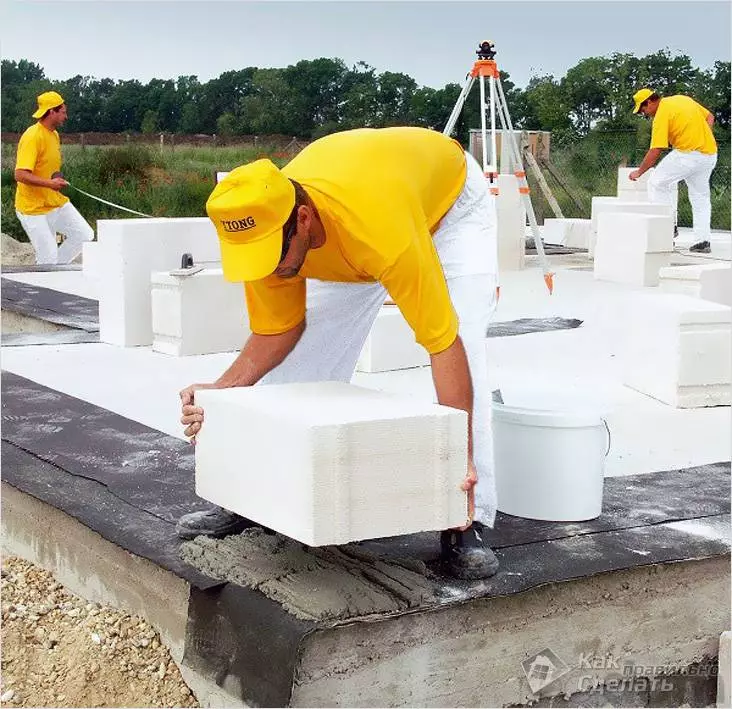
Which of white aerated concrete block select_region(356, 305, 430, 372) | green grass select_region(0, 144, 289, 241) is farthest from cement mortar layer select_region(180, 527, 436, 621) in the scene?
green grass select_region(0, 144, 289, 241)

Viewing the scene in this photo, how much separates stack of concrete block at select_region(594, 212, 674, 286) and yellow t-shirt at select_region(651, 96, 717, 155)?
4.34ft

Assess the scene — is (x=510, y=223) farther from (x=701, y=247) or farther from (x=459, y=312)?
(x=459, y=312)

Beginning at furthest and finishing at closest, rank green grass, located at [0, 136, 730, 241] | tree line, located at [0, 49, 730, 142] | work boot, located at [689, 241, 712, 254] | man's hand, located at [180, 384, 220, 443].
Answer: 1. tree line, located at [0, 49, 730, 142]
2. green grass, located at [0, 136, 730, 241]
3. work boot, located at [689, 241, 712, 254]
4. man's hand, located at [180, 384, 220, 443]

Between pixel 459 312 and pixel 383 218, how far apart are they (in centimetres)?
60

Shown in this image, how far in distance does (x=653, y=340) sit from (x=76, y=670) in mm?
3930

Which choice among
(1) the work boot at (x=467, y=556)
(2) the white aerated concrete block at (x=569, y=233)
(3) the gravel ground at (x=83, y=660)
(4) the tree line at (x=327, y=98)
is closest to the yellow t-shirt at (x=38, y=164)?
(2) the white aerated concrete block at (x=569, y=233)

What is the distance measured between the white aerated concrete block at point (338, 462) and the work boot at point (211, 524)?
1.34 ft

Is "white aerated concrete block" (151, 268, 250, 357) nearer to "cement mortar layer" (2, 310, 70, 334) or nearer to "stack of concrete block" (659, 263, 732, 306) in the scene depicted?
"cement mortar layer" (2, 310, 70, 334)

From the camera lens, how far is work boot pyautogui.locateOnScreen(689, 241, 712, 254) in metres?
13.2

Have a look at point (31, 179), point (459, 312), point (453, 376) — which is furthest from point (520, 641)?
point (31, 179)

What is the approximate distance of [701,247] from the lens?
1323 cm

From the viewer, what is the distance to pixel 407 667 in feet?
10.8

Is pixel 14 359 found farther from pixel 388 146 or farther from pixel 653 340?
pixel 388 146

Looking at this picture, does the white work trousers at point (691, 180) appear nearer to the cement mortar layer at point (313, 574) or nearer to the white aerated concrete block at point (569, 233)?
the white aerated concrete block at point (569, 233)
